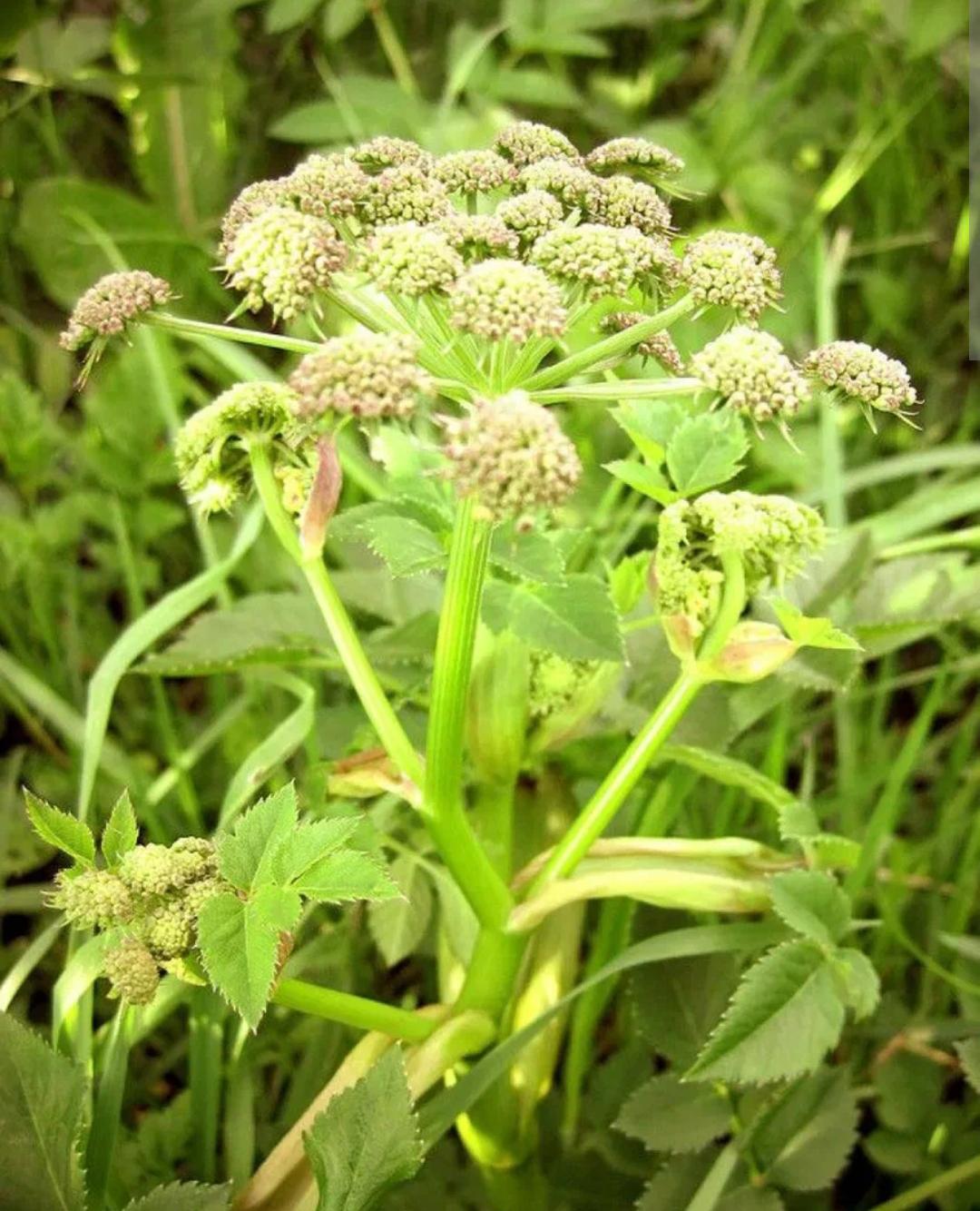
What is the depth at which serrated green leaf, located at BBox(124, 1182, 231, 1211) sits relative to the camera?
1.99ft

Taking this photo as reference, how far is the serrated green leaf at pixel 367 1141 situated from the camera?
0.62m

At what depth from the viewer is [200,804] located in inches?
51.4

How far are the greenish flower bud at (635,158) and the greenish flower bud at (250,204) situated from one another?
8.1 inches

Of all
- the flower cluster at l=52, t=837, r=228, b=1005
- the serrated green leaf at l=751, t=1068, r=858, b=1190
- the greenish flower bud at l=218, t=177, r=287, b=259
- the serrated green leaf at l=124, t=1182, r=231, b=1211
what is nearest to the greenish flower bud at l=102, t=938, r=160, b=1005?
the flower cluster at l=52, t=837, r=228, b=1005

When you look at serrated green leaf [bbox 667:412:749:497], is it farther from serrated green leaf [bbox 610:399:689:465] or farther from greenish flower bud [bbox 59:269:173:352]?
greenish flower bud [bbox 59:269:173:352]

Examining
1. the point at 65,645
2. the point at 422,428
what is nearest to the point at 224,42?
the point at 422,428

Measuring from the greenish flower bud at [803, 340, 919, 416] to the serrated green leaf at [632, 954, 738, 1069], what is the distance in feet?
1.58

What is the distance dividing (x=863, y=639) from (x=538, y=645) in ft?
1.39

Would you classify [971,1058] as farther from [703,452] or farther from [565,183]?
[565,183]

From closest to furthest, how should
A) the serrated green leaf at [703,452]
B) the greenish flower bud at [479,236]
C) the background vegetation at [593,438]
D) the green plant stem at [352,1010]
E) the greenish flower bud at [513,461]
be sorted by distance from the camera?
the greenish flower bud at [513,461], the greenish flower bud at [479,236], the green plant stem at [352,1010], the serrated green leaf at [703,452], the background vegetation at [593,438]

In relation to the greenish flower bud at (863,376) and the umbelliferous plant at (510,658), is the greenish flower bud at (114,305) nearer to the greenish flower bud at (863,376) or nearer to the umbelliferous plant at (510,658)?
the umbelliferous plant at (510,658)

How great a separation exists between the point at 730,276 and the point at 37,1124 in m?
0.57

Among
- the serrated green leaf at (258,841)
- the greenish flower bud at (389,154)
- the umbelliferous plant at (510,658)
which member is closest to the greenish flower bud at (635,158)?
the umbelliferous plant at (510,658)

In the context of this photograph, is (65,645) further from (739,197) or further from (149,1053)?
(739,197)
